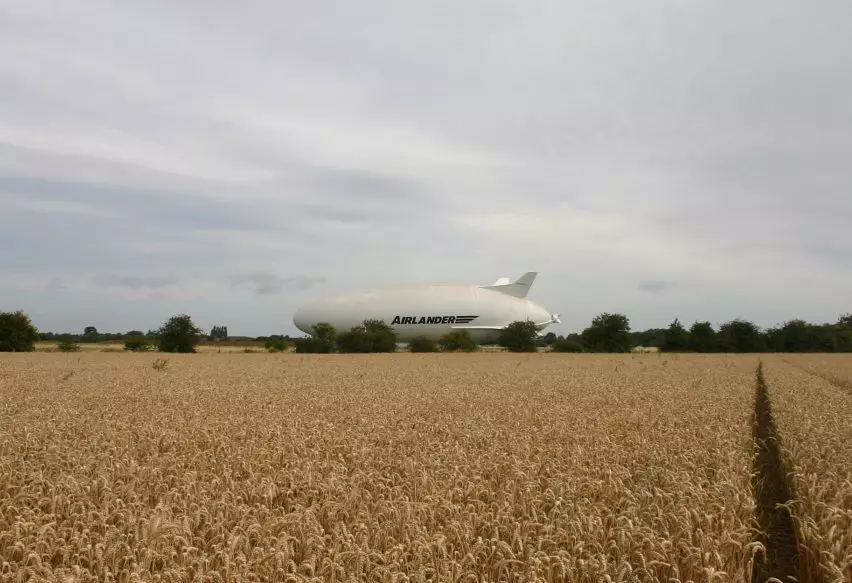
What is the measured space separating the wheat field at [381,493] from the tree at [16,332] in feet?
214

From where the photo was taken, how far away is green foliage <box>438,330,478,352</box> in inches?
3728

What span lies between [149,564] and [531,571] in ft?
10.6

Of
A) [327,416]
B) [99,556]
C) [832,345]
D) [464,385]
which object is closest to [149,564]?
[99,556]

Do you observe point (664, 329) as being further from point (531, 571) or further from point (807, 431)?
point (531, 571)

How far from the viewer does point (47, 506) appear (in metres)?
7.94

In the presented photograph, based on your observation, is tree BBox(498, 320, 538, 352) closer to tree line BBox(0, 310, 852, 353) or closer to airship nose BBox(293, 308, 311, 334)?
tree line BBox(0, 310, 852, 353)

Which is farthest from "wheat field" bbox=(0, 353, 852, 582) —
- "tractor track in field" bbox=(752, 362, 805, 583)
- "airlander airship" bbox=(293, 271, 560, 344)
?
"airlander airship" bbox=(293, 271, 560, 344)

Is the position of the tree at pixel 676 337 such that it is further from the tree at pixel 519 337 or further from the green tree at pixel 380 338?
the green tree at pixel 380 338

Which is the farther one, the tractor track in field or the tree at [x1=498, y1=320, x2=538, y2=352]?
the tree at [x1=498, y1=320, x2=538, y2=352]

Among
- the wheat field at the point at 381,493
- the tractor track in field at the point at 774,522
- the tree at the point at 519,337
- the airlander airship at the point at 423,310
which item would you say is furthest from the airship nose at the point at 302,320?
the tractor track in field at the point at 774,522

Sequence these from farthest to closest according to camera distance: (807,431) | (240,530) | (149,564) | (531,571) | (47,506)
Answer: (807,431) < (47,506) < (240,530) < (149,564) < (531,571)

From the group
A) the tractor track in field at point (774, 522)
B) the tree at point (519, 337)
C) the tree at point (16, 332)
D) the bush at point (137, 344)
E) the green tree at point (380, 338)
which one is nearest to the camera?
the tractor track in field at point (774, 522)

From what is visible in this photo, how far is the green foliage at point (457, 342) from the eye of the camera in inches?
3728

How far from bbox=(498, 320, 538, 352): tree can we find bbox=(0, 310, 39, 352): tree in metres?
62.7
